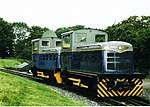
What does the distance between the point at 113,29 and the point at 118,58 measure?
1845 centimetres

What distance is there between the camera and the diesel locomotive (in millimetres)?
14039

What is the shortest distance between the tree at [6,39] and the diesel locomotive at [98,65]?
59622 mm

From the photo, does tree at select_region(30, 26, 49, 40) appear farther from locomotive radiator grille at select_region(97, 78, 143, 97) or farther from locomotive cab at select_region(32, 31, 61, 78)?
locomotive radiator grille at select_region(97, 78, 143, 97)

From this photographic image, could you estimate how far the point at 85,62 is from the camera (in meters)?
15.8

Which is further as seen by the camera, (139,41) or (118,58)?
(139,41)

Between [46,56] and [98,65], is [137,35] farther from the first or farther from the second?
[98,65]

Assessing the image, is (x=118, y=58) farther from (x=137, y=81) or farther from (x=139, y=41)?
(x=139, y=41)

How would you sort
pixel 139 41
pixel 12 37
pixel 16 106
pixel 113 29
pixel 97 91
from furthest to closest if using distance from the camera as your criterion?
1. pixel 12 37
2. pixel 113 29
3. pixel 139 41
4. pixel 97 91
5. pixel 16 106

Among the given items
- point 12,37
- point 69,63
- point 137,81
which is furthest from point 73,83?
point 12,37

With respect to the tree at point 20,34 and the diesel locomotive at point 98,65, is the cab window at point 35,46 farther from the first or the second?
the tree at point 20,34

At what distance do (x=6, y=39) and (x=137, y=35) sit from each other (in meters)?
56.0

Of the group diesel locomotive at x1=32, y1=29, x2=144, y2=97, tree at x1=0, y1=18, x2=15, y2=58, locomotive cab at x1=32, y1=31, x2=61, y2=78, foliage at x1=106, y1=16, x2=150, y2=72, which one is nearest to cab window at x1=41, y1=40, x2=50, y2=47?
locomotive cab at x1=32, y1=31, x2=61, y2=78

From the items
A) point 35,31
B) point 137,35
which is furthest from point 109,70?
point 35,31

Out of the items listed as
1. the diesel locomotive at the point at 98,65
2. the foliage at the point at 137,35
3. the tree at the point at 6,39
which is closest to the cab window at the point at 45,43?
the diesel locomotive at the point at 98,65
